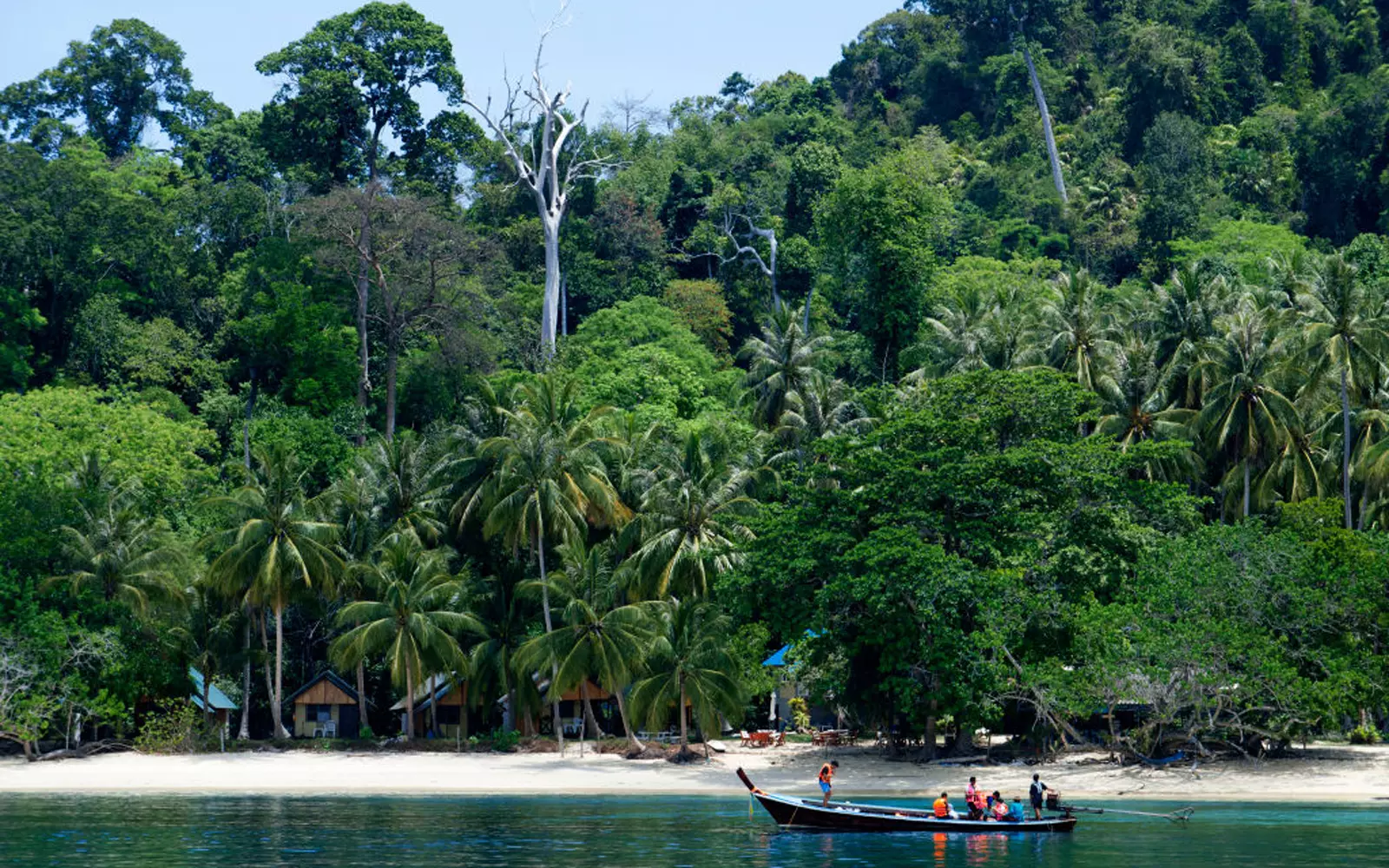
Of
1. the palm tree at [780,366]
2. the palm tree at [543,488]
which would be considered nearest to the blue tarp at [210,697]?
the palm tree at [543,488]

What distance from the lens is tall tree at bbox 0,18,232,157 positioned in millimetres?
89500

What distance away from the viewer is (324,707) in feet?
195

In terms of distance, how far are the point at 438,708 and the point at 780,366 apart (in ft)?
64.6

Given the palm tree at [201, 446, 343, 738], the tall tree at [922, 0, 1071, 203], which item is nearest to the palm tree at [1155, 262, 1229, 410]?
the palm tree at [201, 446, 343, 738]

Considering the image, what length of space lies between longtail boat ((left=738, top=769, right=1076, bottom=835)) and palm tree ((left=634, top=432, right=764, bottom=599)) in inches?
562

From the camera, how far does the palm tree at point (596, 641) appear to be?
49156mm

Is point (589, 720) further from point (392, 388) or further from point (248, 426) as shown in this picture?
point (248, 426)

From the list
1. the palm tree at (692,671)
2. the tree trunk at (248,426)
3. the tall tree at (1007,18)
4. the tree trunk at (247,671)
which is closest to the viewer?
the palm tree at (692,671)

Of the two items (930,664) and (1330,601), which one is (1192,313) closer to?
(1330,601)

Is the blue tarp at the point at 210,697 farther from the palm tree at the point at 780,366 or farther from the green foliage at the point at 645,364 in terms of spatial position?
the palm tree at the point at 780,366

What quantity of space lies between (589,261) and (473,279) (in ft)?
42.9

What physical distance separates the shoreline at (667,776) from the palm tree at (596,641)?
3120 mm

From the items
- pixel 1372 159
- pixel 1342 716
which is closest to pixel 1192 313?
pixel 1342 716

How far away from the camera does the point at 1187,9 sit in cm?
10669
